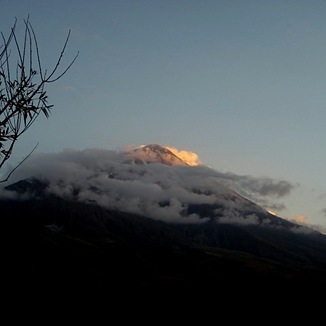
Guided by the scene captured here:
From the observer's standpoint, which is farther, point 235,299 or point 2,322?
point 235,299

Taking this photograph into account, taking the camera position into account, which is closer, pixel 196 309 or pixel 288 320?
pixel 288 320

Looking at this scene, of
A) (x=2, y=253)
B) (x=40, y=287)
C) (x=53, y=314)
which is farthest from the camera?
(x=2, y=253)

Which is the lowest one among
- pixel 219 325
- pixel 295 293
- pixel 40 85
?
pixel 219 325

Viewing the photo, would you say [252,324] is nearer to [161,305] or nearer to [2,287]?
[161,305]

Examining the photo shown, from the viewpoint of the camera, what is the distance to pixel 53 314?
142875 millimetres

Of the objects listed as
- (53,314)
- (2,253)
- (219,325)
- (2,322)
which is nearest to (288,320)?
(219,325)

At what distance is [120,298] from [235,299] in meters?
50.7

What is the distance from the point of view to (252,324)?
487ft

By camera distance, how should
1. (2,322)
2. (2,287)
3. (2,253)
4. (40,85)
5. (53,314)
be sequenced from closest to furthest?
(40,85)
(2,322)
(53,314)
(2,287)
(2,253)

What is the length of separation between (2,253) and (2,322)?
58.3 metres

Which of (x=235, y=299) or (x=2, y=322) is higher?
(x=235, y=299)

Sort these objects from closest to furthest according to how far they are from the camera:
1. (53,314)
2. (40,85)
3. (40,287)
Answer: (40,85) → (53,314) → (40,287)

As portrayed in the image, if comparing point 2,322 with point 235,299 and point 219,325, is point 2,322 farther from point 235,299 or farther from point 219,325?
point 235,299

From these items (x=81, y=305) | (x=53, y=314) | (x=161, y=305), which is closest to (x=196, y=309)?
(x=161, y=305)
